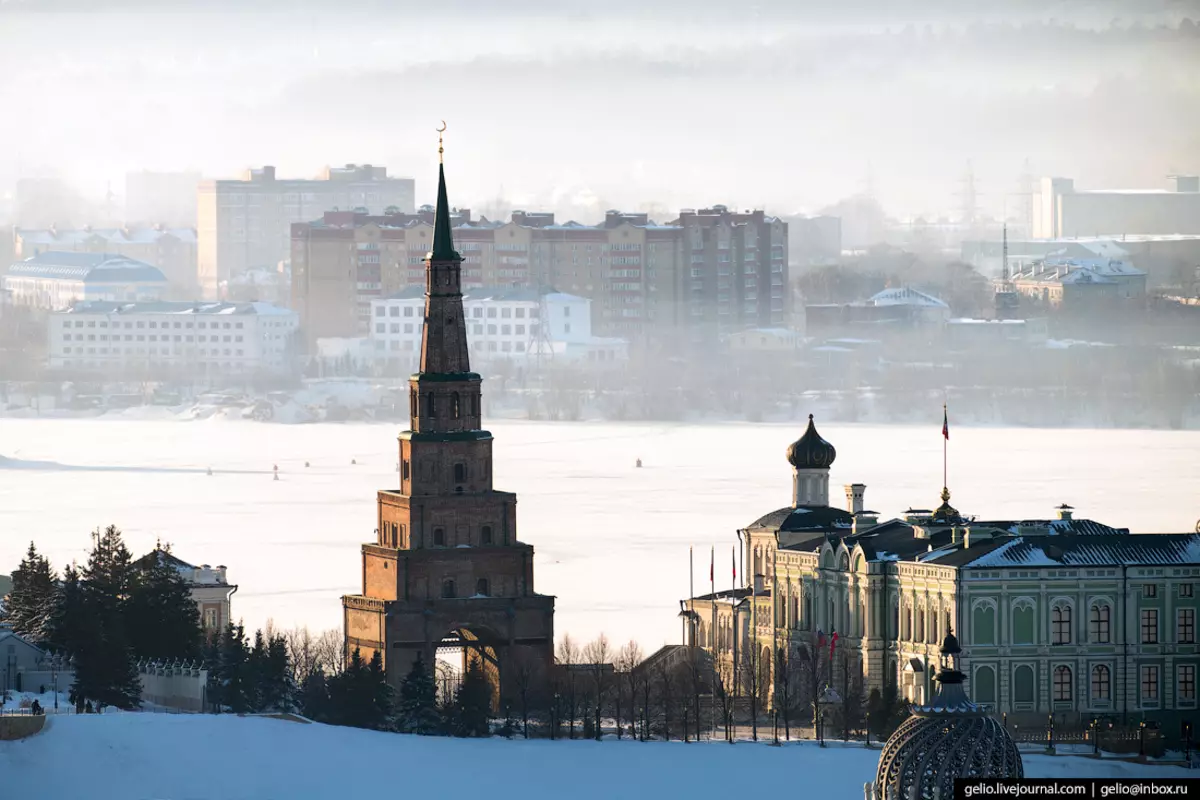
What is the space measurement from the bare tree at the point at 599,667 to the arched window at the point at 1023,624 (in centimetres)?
889

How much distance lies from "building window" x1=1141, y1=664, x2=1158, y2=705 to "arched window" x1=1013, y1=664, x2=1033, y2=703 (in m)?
2.60

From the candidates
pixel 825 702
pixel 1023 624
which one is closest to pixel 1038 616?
pixel 1023 624

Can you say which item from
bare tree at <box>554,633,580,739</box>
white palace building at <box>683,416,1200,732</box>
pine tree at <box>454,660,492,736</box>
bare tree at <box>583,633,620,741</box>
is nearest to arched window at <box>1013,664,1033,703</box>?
white palace building at <box>683,416,1200,732</box>

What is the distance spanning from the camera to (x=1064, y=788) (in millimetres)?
62781

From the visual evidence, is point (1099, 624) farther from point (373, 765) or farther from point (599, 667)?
point (373, 765)

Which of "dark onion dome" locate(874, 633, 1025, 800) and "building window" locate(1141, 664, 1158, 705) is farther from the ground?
"dark onion dome" locate(874, 633, 1025, 800)

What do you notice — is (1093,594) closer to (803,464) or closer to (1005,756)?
(803,464)

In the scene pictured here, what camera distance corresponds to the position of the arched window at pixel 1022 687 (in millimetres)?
88688

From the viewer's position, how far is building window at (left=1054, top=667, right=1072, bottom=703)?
8900 centimetres

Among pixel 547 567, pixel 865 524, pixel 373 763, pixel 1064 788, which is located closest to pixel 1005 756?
pixel 1064 788

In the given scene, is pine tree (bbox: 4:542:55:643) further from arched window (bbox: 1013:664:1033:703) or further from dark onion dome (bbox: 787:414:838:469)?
arched window (bbox: 1013:664:1033:703)

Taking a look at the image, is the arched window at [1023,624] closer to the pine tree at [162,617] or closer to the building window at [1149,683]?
the building window at [1149,683]

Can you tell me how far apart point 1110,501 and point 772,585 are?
45.9 m

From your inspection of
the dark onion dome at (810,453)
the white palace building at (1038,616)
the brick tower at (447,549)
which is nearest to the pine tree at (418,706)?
the brick tower at (447,549)
